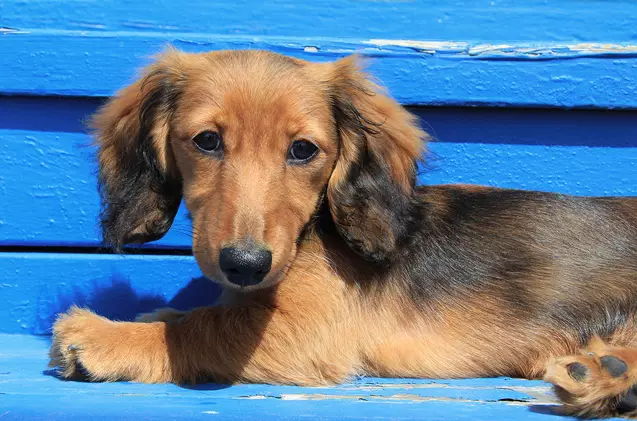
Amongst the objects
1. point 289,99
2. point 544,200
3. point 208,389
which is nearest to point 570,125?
point 544,200

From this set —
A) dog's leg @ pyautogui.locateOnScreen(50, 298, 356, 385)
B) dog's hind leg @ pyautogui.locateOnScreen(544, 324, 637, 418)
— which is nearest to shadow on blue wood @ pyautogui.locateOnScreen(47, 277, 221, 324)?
dog's leg @ pyautogui.locateOnScreen(50, 298, 356, 385)

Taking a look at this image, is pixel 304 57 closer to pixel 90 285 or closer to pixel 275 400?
pixel 90 285

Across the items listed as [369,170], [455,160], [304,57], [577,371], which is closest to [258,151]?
[369,170]

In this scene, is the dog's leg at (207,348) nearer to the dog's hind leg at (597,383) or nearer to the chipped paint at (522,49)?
the dog's hind leg at (597,383)

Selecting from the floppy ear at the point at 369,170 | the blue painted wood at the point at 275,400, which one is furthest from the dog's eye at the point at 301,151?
the blue painted wood at the point at 275,400

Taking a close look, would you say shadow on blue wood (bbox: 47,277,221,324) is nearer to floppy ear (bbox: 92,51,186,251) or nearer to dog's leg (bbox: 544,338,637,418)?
floppy ear (bbox: 92,51,186,251)
